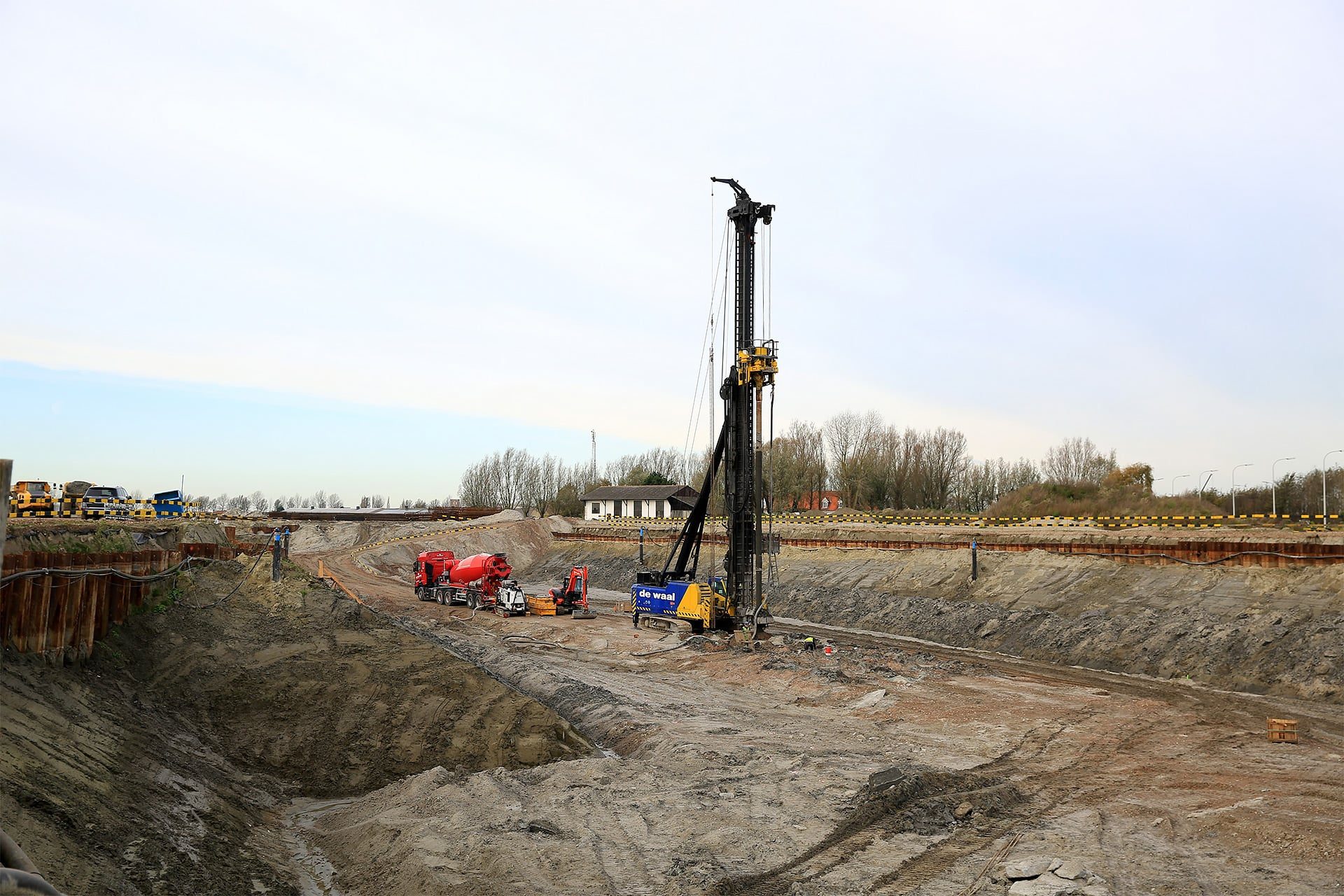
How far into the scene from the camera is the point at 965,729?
691 inches

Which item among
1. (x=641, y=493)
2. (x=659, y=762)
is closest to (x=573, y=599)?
(x=659, y=762)

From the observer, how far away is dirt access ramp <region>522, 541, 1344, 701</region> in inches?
894

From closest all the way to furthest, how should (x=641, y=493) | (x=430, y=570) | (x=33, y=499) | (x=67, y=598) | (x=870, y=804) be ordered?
(x=870, y=804) < (x=67, y=598) < (x=33, y=499) < (x=430, y=570) < (x=641, y=493)

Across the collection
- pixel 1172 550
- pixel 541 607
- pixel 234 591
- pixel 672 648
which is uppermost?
pixel 1172 550

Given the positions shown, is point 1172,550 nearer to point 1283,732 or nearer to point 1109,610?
point 1109,610

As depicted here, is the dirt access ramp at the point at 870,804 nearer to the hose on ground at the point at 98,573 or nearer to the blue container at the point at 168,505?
the hose on ground at the point at 98,573

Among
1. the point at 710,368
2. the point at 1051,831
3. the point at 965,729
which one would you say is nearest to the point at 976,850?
the point at 1051,831

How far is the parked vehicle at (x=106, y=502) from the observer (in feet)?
127

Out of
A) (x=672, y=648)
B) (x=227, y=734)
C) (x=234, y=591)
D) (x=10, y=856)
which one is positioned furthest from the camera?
(x=672, y=648)

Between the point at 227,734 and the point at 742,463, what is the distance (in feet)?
55.4

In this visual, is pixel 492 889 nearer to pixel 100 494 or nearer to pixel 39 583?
pixel 39 583

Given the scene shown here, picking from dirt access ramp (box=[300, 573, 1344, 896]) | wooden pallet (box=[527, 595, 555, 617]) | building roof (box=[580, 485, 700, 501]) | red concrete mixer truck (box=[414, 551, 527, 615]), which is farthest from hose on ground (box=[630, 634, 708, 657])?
building roof (box=[580, 485, 700, 501])

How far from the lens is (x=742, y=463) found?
2812 cm

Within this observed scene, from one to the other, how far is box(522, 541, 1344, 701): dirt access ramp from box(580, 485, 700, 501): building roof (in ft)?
148
